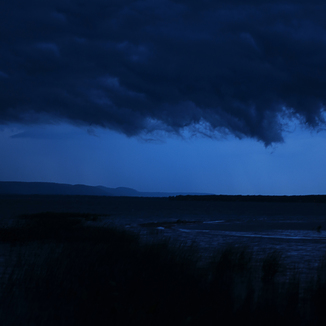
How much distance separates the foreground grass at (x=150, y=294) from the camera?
312 inches

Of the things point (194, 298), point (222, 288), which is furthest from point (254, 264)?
point (194, 298)

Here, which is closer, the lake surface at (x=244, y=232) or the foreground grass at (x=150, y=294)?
the foreground grass at (x=150, y=294)

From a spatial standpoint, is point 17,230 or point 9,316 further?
point 17,230

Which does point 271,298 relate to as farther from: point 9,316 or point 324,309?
point 9,316

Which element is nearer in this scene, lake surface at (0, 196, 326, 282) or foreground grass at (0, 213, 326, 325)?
foreground grass at (0, 213, 326, 325)

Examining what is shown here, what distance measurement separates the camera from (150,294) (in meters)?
9.62

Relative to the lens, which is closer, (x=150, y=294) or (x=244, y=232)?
(x=150, y=294)

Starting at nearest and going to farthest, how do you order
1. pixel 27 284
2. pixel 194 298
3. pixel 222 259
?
1. pixel 194 298
2. pixel 27 284
3. pixel 222 259

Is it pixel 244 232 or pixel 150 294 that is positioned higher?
pixel 150 294

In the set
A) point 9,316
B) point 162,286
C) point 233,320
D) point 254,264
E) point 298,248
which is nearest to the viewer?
point 233,320

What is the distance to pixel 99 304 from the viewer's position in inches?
335

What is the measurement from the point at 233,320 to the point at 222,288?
270 cm

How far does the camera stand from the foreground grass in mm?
7930

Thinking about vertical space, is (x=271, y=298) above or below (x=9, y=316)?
above
